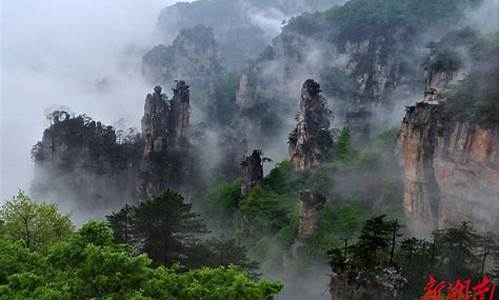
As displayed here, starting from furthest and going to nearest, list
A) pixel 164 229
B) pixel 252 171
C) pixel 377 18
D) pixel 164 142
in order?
1. pixel 377 18
2. pixel 164 142
3. pixel 252 171
4. pixel 164 229

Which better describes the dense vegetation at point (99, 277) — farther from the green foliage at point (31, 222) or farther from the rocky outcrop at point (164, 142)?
the rocky outcrop at point (164, 142)

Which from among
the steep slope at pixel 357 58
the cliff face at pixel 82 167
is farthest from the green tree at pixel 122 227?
the steep slope at pixel 357 58

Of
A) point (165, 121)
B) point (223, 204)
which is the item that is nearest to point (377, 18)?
point (165, 121)

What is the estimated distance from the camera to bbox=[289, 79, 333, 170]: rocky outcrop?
59656 mm

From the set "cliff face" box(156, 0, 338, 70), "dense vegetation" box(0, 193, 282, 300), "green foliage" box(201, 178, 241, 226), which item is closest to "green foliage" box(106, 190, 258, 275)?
"dense vegetation" box(0, 193, 282, 300)

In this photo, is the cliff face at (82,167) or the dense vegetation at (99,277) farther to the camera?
the cliff face at (82,167)

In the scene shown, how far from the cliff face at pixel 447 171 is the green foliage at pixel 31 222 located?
24609 millimetres

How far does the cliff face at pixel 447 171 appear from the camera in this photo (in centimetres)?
3659

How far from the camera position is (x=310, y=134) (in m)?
60.7

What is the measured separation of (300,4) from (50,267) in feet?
562

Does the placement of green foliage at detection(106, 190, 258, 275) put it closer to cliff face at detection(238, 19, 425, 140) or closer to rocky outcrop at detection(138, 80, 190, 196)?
rocky outcrop at detection(138, 80, 190, 196)

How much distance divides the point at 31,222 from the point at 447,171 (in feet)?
86.9

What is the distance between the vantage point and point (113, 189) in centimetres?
8112

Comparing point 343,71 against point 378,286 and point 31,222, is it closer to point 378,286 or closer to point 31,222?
point 378,286
